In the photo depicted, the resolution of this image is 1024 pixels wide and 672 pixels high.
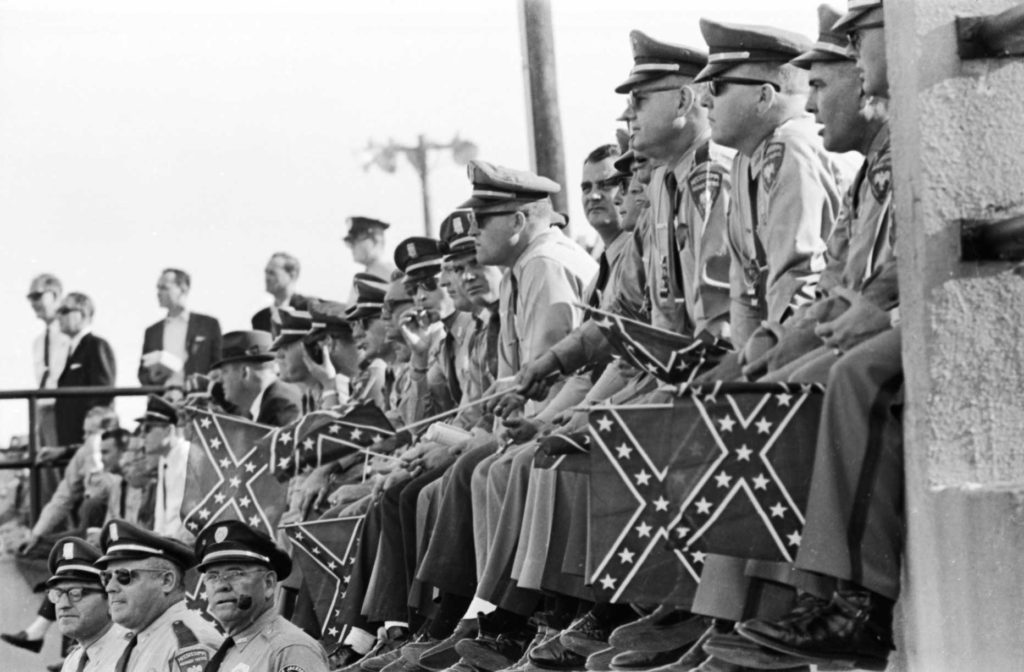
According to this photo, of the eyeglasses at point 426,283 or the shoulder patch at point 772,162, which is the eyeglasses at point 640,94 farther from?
the eyeglasses at point 426,283

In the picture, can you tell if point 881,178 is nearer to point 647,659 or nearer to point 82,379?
point 647,659

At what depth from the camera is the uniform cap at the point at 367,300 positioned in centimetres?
1458

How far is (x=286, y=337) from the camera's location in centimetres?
1563

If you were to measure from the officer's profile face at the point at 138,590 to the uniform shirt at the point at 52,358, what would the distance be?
309 inches

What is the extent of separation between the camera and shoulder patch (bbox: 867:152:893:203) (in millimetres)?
7594

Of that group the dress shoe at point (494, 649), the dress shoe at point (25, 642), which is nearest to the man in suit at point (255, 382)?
the dress shoe at point (25, 642)

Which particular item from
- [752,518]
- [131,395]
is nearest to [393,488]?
[752,518]

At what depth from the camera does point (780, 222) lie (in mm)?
8344

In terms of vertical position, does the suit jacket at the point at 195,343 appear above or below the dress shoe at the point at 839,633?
above

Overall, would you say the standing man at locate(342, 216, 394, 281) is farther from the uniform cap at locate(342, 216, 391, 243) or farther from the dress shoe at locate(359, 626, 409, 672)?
the dress shoe at locate(359, 626, 409, 672)

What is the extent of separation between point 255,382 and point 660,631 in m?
8.45

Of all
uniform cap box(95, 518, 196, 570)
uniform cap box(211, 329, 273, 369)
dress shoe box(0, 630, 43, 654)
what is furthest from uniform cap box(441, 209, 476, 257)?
dress shoe box(0, 630, 43, 654)

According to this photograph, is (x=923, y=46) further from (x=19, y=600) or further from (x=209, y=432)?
(x=19, y=600)

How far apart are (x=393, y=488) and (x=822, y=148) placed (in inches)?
135
